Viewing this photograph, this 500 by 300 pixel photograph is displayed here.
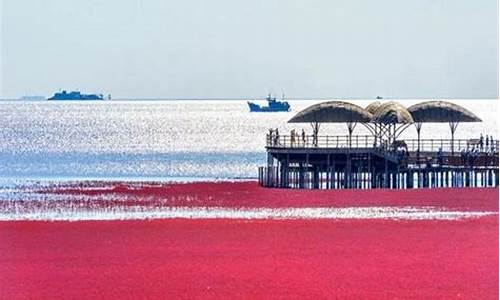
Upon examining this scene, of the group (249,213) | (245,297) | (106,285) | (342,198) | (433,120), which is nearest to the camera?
(245,297)

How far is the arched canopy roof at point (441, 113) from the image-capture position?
49.8 meters

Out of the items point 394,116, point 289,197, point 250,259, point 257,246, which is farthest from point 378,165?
point 250,259

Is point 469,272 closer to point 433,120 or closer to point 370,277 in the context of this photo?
point 370,277

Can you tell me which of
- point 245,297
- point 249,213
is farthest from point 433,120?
point 245,297

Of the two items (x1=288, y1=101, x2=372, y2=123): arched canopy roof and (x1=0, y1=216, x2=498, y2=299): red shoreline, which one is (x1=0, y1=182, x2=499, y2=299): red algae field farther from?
(x1=288, y1=101, x2=372, y2=123): arched canopy roof

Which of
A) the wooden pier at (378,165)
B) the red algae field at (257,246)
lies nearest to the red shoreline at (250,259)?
the red algae field at (257,246)

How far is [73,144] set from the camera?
124562 millimetres

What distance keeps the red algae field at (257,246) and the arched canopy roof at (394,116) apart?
3.42 m

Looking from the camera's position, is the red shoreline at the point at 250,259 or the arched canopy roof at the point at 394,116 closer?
the red shoreline at the point at 250,259

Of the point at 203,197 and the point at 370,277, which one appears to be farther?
the point at 203,197

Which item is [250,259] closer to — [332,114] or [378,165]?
[378,165]

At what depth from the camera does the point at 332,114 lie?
49844 millimetres

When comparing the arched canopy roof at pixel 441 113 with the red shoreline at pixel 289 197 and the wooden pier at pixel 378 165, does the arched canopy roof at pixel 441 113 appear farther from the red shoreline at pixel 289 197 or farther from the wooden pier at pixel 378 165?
the red shoreline at pixel 289 197

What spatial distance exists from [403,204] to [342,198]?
3.24 m
